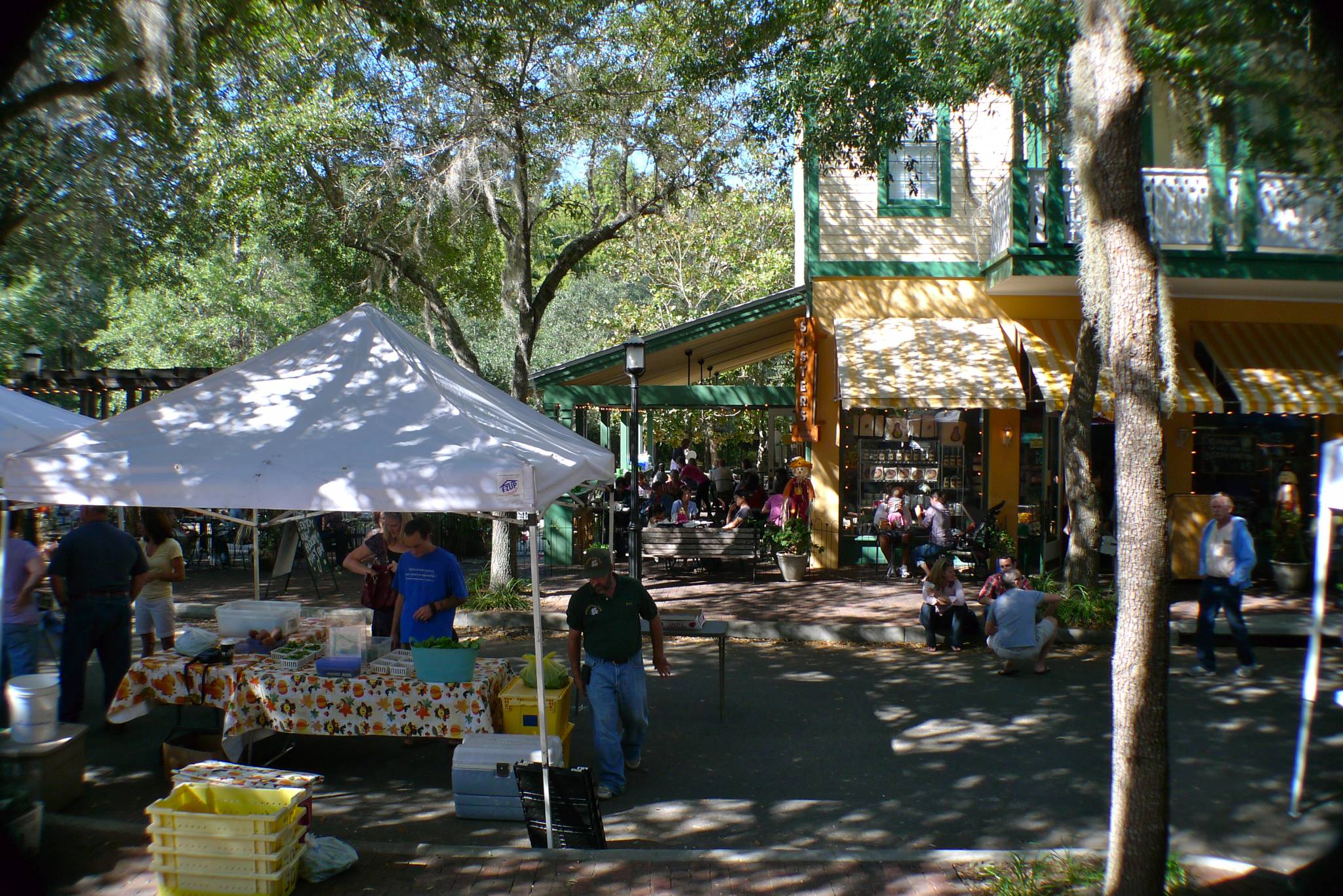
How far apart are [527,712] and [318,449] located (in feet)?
7.17

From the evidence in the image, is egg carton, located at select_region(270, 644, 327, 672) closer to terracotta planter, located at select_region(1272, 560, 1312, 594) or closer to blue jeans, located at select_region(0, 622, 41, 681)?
blue jeans, located at select_region(0, 622, 41, 681)

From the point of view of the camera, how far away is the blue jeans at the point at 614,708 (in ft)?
21.5

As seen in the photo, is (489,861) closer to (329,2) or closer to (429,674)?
(429,674)

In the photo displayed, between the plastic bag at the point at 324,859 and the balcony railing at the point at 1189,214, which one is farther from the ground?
the balcony railing at the point at 1189,214

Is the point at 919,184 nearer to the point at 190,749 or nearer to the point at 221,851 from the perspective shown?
the point at 190,749

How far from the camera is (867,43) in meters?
11.9

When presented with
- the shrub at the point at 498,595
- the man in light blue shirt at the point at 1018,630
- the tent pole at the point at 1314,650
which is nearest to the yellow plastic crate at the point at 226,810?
the tent pole at the point at 1314,650

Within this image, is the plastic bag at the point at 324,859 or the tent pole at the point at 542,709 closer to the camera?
the plastic bag at the point at 324,859

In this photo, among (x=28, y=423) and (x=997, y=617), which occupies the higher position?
(x=28, y=423)

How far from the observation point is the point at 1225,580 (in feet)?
31.5

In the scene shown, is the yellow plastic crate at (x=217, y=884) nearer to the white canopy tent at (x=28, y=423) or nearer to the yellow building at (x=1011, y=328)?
the white canopy tent at (x=28, y=423)

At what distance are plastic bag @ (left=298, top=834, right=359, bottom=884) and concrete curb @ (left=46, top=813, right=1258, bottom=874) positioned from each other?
0.22 meters

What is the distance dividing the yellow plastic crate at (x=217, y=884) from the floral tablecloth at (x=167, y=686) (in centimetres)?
207

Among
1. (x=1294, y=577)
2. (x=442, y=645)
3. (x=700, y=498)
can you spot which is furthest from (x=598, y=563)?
(x=700, y=498)
